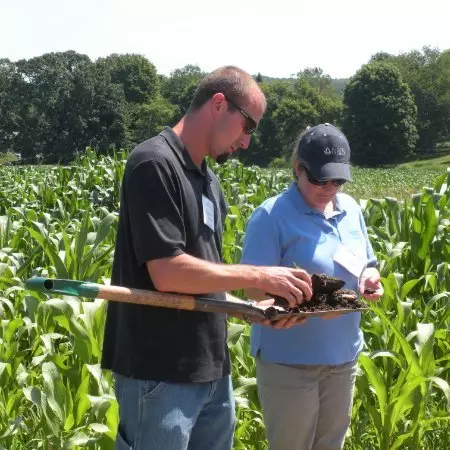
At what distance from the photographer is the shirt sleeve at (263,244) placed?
265 centimetres

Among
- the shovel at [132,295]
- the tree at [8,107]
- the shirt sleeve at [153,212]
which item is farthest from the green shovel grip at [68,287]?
the tree at [8,107]

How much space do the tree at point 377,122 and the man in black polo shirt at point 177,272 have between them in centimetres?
6932

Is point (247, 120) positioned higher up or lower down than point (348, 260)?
higher up

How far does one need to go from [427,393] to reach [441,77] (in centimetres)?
8295

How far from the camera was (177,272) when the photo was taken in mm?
2033

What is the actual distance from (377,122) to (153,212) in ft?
233

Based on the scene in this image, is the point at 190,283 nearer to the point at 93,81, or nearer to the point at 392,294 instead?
the point at 392,294

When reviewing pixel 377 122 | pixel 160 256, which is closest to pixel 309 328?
pixel 160 256

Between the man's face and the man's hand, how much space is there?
37cm

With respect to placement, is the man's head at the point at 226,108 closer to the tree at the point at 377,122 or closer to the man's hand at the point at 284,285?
the man's hand at the point at 284,285

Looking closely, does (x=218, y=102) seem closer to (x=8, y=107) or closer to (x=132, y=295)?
(x=132, y=295)

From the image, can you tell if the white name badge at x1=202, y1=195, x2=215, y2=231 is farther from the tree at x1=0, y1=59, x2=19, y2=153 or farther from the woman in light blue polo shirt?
the tree at x1=0, y1=59, x2=19, y2=153

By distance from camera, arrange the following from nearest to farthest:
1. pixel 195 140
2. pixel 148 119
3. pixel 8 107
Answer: pixel 195 140 → pixel 8 107 → pixel 148 119

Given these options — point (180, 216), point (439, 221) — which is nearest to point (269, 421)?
point (180, 216)
